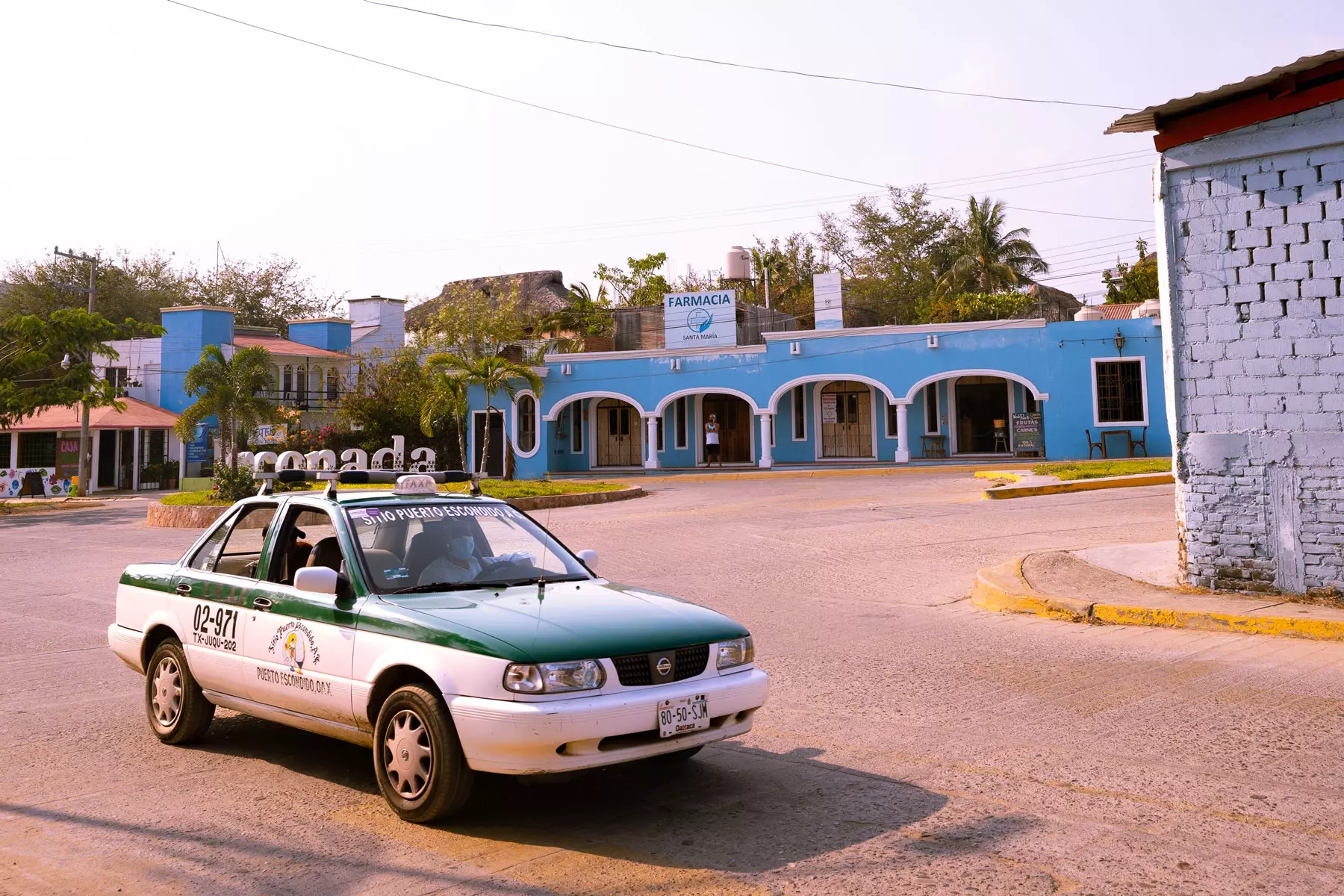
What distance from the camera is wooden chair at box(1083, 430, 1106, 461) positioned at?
31.6 m

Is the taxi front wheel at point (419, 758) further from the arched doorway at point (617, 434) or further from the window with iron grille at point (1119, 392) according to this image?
the arched doorway at point (617, 434)

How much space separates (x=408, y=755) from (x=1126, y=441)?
30829mm

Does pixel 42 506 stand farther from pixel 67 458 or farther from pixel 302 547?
pixel 302 547

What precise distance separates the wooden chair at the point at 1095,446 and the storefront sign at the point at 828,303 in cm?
870

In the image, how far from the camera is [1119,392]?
104ft

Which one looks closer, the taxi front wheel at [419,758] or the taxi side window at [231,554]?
the taxi front wheel at [419,758]

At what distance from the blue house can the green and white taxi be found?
28935 mm

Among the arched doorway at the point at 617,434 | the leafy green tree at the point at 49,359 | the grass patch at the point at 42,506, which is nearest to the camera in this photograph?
the grass patch at the point at 42,506

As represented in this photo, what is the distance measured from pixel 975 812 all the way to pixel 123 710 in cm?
538

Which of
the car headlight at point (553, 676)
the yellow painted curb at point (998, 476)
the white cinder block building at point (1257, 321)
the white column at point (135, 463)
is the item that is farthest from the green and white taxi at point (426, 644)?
the white column at point (135, 463)

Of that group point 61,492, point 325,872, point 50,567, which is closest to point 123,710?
point 325,872

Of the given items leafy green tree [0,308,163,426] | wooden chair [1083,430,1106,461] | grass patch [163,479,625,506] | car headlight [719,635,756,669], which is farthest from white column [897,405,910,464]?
car headlight [719,635,756,669]

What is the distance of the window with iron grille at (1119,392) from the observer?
31.6 meters

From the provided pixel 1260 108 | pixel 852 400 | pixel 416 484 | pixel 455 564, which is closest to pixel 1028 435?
pixel 852 400
